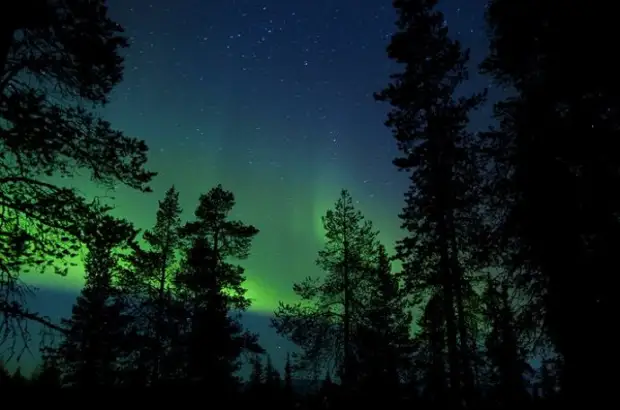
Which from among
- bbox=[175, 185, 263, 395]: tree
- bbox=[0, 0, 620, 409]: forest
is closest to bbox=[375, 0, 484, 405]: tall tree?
bbox=[0, 0, 620, 409]: forest

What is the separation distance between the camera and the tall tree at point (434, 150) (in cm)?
1402

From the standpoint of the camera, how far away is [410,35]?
603 inches

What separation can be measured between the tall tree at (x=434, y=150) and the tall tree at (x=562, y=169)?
3.67 m

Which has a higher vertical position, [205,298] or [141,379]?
[205,298]

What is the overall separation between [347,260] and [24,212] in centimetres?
1654

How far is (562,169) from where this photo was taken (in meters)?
8.88

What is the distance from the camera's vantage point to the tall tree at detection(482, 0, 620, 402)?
736 centimetres

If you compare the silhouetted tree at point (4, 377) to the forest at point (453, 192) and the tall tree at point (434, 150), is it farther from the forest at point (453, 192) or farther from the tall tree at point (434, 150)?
the tall tree at point (434, 150)

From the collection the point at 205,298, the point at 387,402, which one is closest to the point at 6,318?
the point at 387,402

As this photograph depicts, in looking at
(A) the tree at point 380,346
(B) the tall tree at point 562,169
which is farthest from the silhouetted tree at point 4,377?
(B) the tall tree at point 562,169

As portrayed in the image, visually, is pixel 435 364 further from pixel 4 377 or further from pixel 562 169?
pixel 4 377

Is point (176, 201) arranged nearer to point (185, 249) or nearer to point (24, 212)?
point (185, 249)

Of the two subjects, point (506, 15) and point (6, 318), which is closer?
point (6, 318)

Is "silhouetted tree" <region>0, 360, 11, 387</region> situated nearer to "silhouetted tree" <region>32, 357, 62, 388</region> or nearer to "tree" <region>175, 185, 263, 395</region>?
"silhouetted tree" <region>32, 357, 62, 388</region>
